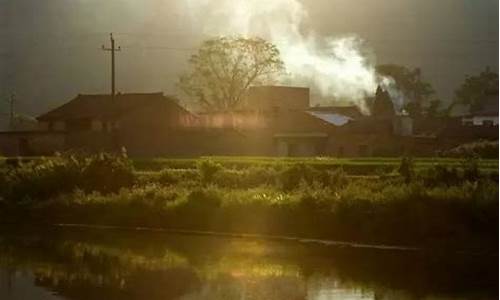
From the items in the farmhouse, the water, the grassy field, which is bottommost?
the water

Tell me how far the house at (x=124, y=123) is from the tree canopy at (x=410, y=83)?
4379 centimetres

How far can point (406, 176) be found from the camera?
27453 mm

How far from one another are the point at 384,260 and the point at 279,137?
38.9 metres

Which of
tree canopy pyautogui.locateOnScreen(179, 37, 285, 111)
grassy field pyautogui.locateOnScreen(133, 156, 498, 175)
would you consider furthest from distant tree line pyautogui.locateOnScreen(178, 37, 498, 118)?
grassy field pyautogui.locateOnScreen(133, 156, 498, 175)

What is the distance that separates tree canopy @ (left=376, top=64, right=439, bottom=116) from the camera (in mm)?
98306

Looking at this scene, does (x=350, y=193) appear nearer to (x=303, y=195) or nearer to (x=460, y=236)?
(x=303, y=195)

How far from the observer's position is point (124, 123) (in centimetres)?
5469

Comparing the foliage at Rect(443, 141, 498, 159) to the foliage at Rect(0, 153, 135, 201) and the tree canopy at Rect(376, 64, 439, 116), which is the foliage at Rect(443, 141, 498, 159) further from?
the tree canopy at Rect(376, 64, 439, 116)

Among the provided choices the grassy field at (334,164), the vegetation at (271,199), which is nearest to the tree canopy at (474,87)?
the grassy field at (334,164)

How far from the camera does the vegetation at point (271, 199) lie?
23.6 meters

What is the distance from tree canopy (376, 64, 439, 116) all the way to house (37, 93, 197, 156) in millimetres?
43785

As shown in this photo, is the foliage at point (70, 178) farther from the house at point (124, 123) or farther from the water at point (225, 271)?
Answer: the house at point (124, 123)

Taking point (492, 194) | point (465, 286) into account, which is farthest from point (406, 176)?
point (465, 286)

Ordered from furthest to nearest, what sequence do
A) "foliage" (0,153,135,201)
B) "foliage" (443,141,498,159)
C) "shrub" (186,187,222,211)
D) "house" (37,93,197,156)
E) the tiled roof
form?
the tiled roof → "house" (37,93,197,156) → "foliage" (443,141,498,159) → "foliage" (0,153,135,201) → "shrub" (186,187,222,211)
